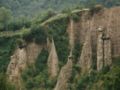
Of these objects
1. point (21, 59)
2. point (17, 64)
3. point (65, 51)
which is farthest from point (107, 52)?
point (17, 64)

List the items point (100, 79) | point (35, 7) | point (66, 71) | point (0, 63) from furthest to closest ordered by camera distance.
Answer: point (35, 7), point (0, 63), point (66, 71), point (100, 79)

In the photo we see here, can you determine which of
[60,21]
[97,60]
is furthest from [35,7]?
[97,60]

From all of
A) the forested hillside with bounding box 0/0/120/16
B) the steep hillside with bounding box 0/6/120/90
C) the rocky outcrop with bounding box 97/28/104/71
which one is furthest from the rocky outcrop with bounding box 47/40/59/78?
the forested hillside with bounding box 0/0/120/16

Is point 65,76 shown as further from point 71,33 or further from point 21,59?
point 21,59

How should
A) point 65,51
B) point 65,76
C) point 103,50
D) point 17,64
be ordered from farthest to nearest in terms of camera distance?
point 17,64
point 65,51
point 65,76
point 103,50

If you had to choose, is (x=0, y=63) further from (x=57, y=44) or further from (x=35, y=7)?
(x=35, y=7)
